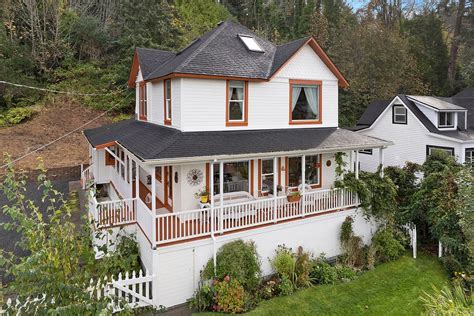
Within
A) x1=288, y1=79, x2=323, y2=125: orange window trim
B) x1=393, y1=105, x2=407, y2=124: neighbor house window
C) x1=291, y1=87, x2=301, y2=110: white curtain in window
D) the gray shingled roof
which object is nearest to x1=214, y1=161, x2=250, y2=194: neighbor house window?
x1=288, y1=79, x2=323, y2=125: orange window trim

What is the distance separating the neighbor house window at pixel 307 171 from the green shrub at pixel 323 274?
12.1ft

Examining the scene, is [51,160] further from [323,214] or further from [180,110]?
[323,214]

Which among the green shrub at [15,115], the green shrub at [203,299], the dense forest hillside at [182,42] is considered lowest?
the green shrub at [203,299]

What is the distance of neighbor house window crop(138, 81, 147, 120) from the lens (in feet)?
57.7

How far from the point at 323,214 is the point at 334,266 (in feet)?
6.04

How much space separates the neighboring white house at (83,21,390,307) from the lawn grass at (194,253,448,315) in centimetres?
150

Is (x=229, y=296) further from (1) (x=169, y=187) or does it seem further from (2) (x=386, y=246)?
(2) (x=386, y=246)

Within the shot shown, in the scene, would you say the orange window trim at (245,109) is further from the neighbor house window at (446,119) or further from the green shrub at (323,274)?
the neighbor house window at (446,119)

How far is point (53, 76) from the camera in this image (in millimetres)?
28906

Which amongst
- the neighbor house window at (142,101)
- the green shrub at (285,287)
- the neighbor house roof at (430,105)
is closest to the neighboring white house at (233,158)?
the green shrub at (285,287)

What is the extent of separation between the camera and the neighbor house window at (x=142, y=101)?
1760 centimetres

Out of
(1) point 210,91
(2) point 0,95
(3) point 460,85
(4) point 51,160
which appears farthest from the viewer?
(3) point 460,85

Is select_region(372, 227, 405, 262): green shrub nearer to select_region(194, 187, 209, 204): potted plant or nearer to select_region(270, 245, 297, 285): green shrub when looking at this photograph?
select_region(270, 245, 297, 285): green shrub

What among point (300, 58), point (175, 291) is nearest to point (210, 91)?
point (300, 58)
